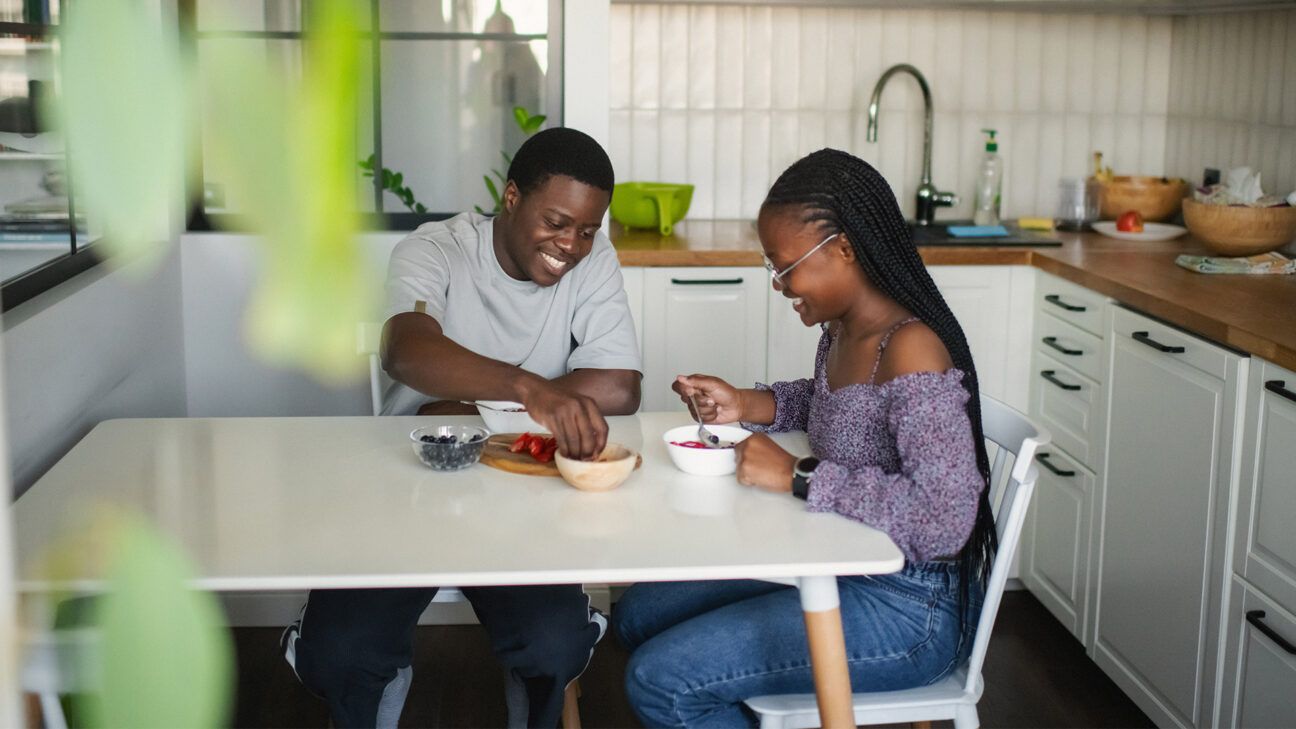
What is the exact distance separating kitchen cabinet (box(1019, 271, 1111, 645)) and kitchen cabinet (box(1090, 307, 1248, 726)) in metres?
0.06

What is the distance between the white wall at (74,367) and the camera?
5.14 ft

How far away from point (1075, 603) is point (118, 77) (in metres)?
2.90

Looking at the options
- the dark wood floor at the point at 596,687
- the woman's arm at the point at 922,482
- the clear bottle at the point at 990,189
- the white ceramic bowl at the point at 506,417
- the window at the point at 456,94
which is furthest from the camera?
the window at the point at 456,94

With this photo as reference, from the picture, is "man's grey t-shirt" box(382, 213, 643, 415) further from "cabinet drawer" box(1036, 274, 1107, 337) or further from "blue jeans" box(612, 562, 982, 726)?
"cabinet drawer" box(1036, 274, 1107, 337)

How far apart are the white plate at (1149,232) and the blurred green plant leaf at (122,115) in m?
3.39

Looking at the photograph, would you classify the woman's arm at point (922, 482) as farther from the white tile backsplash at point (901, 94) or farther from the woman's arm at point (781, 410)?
the white tile backsplash at point (901, 94)

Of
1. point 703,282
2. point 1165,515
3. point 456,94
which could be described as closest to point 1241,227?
point 1165,515

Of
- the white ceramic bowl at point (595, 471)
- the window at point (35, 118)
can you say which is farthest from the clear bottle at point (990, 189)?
the window at point (35, 118)

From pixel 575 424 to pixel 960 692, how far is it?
2.02ft

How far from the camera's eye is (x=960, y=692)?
5.65 ft

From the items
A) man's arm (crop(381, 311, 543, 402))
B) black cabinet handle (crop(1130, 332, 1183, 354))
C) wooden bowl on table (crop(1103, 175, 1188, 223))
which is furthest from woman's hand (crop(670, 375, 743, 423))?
wooden bowl on table (crop(1103, 175, 1188, 223))

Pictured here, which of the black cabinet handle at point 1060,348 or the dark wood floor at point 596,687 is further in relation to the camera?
the black cabinet handle at point 1060,348

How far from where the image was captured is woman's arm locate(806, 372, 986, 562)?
1.54 metres

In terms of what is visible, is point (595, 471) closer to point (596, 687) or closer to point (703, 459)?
point (703, 459)
